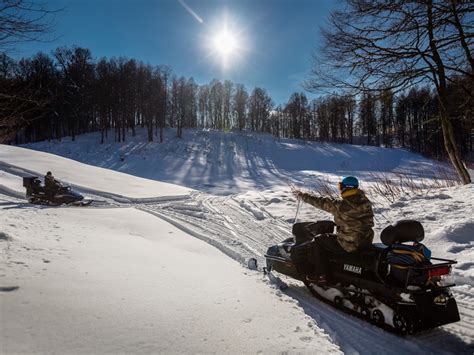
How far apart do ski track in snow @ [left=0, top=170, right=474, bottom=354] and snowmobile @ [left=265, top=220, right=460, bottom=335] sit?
0.51ft

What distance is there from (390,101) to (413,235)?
274 inches

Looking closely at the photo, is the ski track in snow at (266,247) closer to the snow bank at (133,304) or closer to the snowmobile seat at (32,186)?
the snow bank at (133,304)

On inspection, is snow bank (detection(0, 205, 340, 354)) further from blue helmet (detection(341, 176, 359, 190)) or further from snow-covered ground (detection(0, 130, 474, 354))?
blue helmet (detection(341, 176, 359, 190))

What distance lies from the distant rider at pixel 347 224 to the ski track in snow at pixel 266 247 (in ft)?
2.05

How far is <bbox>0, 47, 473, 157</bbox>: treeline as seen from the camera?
29219 millimetres

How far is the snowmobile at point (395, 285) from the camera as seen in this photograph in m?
3.60

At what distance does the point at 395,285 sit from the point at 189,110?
64.8 m

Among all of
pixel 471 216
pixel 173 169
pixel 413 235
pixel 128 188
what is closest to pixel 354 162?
pixel 173 169

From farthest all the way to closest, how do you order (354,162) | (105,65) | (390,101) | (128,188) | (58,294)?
(105,65) → (354,162) → (128,188) → (390,101) → (58,294)

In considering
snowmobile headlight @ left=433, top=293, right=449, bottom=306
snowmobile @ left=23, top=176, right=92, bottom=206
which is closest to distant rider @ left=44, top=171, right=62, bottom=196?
snowmobile @ left=23, top=176, right=92, bottom=206

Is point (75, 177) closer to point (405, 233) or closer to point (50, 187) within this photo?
point (50, 187)

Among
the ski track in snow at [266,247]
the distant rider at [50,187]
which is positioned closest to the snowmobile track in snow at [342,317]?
the ski track in snow at [266,247]

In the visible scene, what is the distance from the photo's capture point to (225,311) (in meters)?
3.57

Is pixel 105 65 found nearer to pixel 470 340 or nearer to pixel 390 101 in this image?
pixel 390 101
